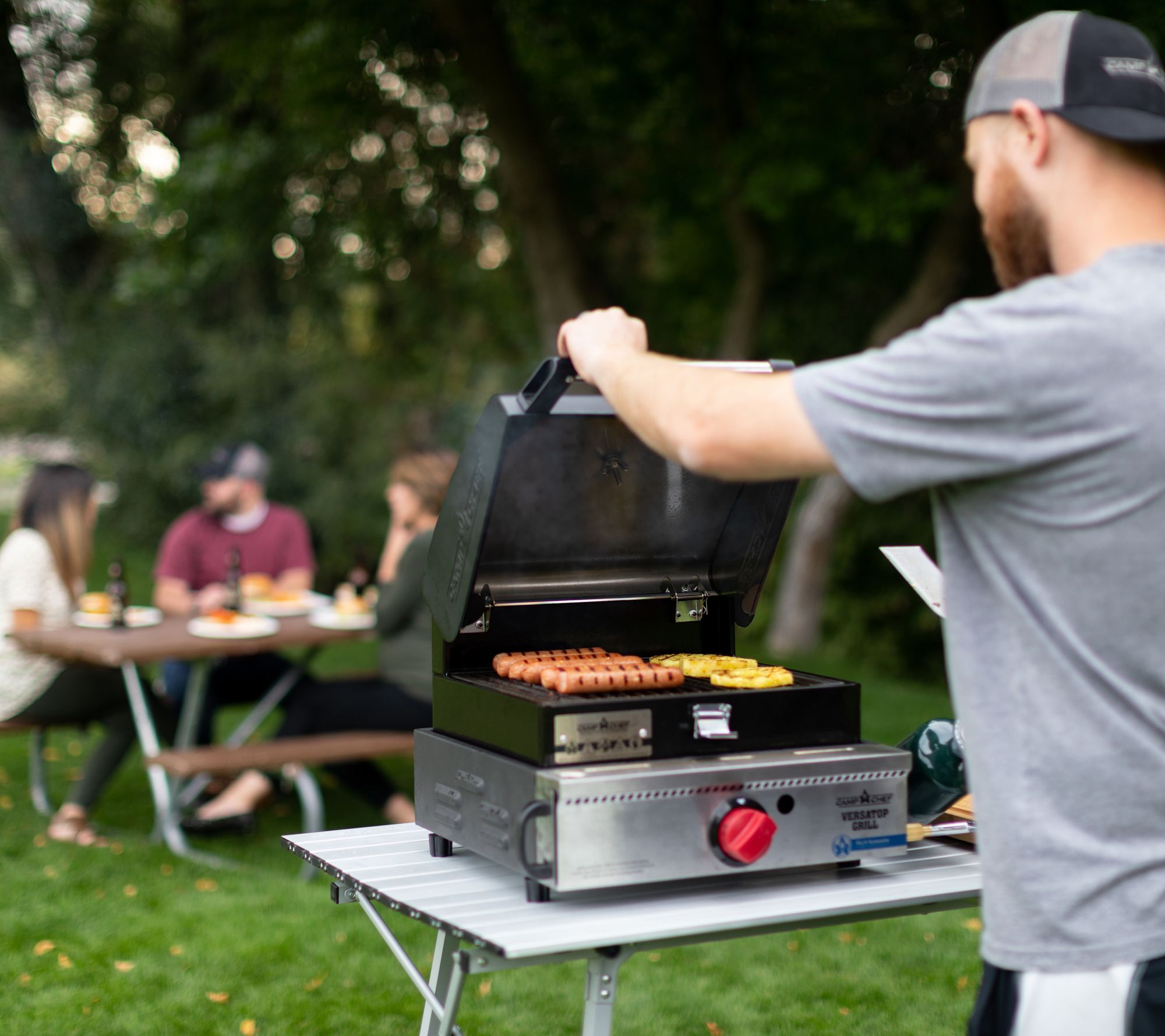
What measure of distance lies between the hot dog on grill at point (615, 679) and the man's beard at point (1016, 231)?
84 cm

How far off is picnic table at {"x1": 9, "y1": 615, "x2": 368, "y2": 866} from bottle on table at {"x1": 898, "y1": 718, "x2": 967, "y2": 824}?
3665 mm

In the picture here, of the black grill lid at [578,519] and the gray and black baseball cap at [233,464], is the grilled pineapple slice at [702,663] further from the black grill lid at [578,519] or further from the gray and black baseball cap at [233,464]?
the gray and black baseball cap at [233,464]

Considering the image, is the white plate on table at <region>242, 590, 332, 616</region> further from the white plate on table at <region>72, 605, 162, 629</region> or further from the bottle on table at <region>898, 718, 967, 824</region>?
the bottle on table at <region>898, 718, 967, 824</region>

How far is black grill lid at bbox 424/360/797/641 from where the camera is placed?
6.31ft

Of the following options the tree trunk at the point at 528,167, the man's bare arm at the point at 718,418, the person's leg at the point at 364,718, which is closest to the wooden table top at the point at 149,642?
the person's leg at the point at 364,718

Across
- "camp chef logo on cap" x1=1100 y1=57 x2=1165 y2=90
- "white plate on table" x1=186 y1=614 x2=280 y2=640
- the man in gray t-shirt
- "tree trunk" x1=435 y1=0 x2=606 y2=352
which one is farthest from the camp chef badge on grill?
"tree trunk" x1=435 y1=0 x2=606 y2=352

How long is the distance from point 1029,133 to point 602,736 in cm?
96

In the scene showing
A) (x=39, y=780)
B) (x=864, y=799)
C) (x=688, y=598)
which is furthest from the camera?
(x=39, y=780)

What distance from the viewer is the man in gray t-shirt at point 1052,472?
1.28 metres

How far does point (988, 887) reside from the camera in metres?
1.42

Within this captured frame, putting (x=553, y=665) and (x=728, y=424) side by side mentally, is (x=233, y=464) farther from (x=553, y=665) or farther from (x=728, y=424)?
(x=728, y=424)

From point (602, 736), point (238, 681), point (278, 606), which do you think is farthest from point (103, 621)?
point (602, 736)

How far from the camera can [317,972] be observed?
423 cm

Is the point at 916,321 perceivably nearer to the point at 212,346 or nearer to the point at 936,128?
the point at 936,128
